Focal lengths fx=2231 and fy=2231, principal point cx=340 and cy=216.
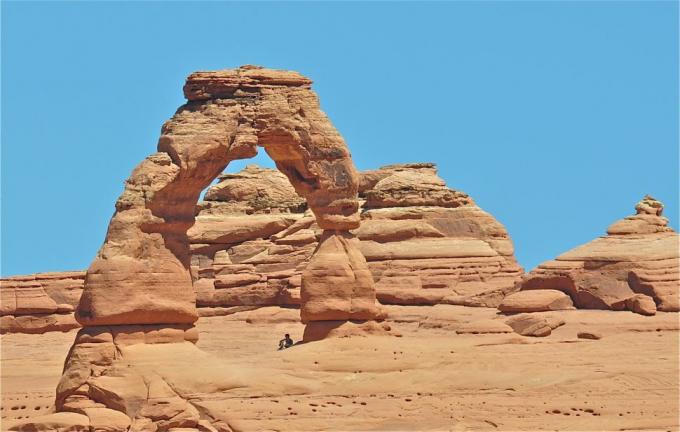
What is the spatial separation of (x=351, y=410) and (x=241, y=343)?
10543 mm

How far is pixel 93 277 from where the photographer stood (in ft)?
154

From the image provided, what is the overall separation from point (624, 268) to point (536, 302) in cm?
249

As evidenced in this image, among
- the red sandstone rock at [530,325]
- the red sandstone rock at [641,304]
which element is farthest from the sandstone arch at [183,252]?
the red sandstone rock at [641,304]

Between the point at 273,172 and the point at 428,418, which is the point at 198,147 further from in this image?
the point at 273,172

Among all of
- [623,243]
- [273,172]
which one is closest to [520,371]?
[623,243]

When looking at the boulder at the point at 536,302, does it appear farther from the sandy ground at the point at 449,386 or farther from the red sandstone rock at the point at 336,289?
A: the red sandstone rock at the point at 336,289

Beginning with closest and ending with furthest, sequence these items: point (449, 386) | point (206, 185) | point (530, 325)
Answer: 1. point (449, 386)
2. point (206, 185)
3. point (530, 325)

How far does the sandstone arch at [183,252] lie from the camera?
4619 cm

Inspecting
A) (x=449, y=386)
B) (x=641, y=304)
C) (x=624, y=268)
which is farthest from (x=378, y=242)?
(x=449, y=386)

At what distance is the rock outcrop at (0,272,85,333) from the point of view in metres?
64.0

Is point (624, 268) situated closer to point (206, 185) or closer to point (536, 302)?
point (536, 302)

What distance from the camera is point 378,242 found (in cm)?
6488

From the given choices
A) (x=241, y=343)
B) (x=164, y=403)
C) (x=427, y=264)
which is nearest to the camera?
(x=164, y=403)

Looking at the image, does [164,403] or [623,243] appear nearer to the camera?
[164,403]
